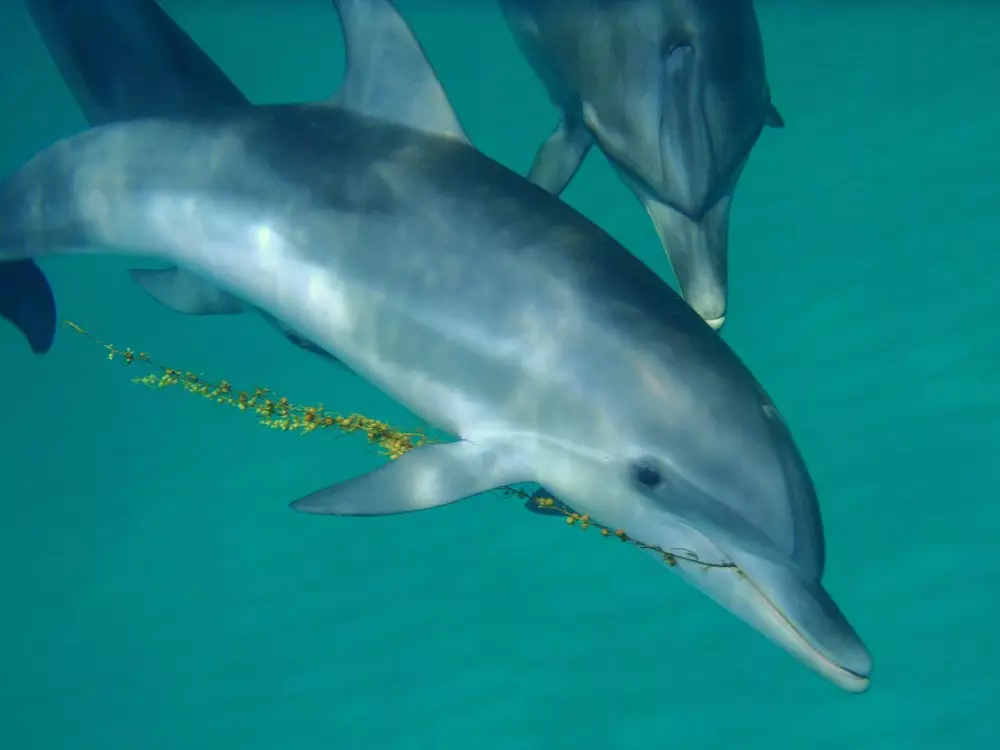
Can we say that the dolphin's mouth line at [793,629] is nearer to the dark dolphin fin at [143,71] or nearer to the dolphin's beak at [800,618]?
the dolphin's beak at [800,618]

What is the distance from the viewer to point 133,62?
18.9ft

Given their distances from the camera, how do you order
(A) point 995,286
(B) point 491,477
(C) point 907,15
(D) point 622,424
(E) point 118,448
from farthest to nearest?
(C) point 907,15 < (E) point 118,448 < (A) point 995,286 < (B) point 491,477 < (D) point 622,424

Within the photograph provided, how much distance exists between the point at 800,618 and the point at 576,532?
3.85 metres

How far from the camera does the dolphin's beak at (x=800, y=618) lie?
3262 millimetres

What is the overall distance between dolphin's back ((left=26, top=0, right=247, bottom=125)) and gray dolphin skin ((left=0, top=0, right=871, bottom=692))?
3.34ft

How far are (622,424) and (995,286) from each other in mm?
5433

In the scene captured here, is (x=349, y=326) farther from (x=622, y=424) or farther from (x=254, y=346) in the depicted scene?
(x=254, y=346)

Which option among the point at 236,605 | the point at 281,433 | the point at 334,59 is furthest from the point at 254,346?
the point at 334,59

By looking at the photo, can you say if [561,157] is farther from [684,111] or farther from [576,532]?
[576,532]

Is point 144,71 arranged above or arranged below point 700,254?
above

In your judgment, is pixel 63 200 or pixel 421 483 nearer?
pixel 421 483

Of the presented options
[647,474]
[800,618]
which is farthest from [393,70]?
[800,618]

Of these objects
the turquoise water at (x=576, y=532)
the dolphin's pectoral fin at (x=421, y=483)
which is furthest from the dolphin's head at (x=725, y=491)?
the turquoise water at (x=576, y=532)

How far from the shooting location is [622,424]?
141 inches
